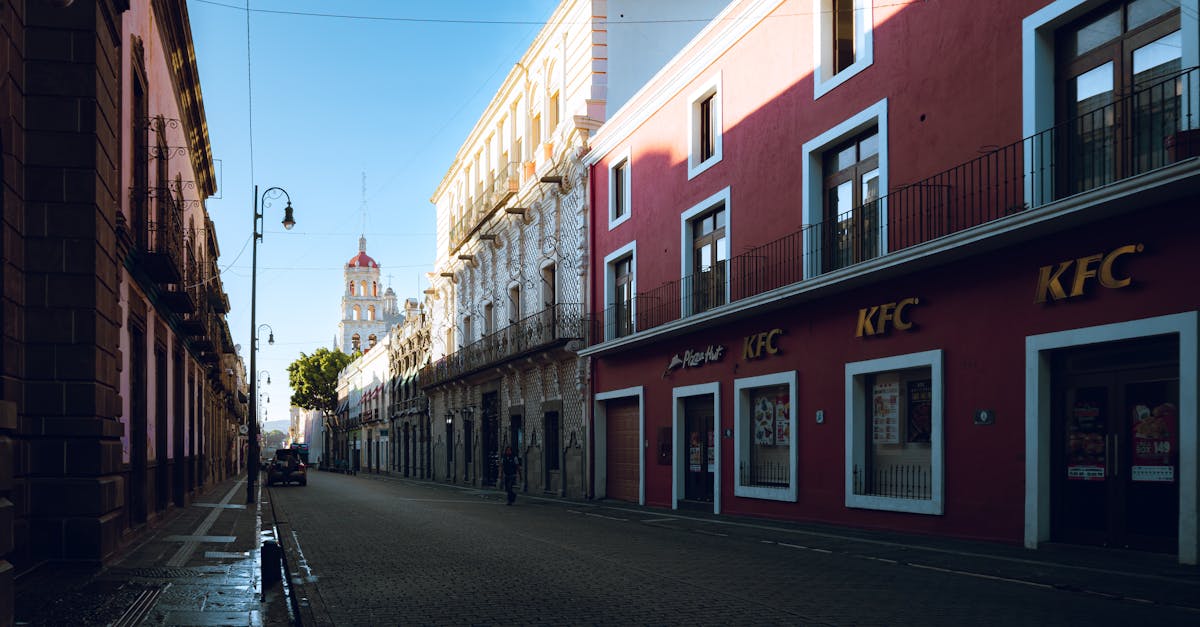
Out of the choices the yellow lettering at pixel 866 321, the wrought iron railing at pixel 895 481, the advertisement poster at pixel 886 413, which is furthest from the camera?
the yellow lettering at pixel 866 321

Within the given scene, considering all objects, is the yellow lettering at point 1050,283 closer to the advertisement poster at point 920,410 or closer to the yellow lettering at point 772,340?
the advertisement poster at point 920,410

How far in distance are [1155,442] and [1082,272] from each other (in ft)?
6.46

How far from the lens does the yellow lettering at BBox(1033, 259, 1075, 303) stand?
1172 centimetres

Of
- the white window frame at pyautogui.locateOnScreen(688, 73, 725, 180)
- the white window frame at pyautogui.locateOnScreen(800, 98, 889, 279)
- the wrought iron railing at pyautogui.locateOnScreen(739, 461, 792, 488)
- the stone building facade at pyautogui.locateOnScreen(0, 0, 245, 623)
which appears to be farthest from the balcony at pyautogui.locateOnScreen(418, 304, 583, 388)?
the stone building facade at pyautogui.locateOnScreen(0, 0, 245, 623)

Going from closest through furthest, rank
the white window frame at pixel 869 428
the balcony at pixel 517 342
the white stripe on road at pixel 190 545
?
the white stripe on road at pixel 190 545 → the white window frame at pixel 869 428 → the balcony at pixel 517 342

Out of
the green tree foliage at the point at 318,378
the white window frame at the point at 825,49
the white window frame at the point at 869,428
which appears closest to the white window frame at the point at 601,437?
the white window frame at the point at 869,428

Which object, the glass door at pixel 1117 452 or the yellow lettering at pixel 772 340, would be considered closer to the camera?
the glass door at pixel 1117 452

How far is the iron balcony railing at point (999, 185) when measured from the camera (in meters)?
10.7

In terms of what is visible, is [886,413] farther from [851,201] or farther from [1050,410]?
[1050,410]

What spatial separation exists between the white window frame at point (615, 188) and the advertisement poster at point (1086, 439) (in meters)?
14.4

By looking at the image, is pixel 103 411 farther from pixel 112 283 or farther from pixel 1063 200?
pixel 1063 200

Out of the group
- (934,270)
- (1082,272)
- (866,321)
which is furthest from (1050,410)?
(866,321)

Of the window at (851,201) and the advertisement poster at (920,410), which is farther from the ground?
the window at (851,201)

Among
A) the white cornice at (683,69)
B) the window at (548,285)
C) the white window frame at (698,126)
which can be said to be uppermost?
the white cornice at (683,69)
